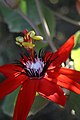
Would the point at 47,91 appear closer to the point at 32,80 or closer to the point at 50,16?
the point at 32,80

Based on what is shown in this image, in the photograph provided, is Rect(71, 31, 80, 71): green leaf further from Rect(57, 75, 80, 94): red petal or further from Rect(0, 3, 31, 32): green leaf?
Rect(0, 3, 31, 32): green leaf

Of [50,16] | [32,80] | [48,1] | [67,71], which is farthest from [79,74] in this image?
[48,1]

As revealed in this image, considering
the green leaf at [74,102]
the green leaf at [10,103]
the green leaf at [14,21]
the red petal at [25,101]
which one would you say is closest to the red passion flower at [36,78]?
the red petal at [25,101]

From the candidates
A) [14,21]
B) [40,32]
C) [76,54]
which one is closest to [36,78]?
[76,54]

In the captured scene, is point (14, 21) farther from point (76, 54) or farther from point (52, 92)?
point (52, 92)

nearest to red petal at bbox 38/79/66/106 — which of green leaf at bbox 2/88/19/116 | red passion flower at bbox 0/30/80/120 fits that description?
red passion flower at bbox 0/30/80/120

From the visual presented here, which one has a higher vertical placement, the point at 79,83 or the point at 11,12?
the point at 11,12
